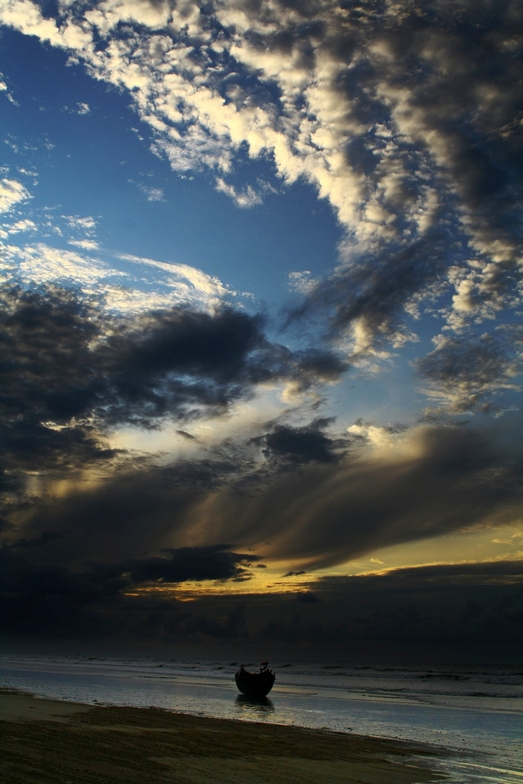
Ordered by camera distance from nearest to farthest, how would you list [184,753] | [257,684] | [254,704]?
[184,753] → [254,704] → [257,684]

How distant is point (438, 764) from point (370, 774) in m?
4.35

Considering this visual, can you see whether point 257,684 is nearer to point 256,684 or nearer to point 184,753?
point 256,684

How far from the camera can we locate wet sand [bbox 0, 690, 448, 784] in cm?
1309

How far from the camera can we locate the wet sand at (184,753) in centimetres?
1309

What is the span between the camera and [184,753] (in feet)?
55.4

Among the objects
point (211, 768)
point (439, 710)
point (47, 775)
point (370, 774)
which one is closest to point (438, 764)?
point (370, 774)

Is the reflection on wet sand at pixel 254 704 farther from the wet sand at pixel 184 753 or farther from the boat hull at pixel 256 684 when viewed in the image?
the wet sand at pixel 184 753

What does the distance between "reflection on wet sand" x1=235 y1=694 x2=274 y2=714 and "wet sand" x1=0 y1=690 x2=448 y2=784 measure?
12.8 m

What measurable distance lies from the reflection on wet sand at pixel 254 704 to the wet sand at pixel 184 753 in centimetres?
1277

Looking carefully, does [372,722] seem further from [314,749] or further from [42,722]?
[42,722]

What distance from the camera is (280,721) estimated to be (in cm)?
3141

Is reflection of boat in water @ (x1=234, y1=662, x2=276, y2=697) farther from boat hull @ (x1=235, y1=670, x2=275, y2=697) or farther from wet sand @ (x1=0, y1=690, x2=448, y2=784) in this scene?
wet sand @ (x1=0, y1=690, x2=448, y2=784)

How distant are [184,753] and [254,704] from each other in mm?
29851

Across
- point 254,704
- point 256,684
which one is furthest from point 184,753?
point 256,684
